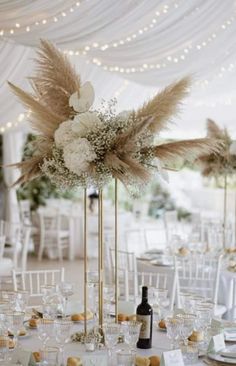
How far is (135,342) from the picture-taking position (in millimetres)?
3182

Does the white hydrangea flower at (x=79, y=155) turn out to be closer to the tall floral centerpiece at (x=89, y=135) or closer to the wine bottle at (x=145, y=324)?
the tall floral centerpiece at (x=89, y=135)

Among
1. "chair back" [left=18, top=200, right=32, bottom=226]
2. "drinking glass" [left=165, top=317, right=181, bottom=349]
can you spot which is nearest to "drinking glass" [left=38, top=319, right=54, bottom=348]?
"drinking glass" [left=165, top=317, right=181, bottom=349]

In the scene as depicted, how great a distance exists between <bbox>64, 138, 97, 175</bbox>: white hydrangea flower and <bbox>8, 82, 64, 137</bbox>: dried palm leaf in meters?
0.20

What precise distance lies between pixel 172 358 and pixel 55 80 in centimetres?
145

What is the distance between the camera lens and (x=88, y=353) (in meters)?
3.24

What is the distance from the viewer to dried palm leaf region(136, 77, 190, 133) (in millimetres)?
3258

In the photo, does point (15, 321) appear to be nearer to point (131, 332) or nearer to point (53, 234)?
point (131, 332)

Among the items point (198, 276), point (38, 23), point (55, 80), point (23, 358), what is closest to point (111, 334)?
point (23, 358)

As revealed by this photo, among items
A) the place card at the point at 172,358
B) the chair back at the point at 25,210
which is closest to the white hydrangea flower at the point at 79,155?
the place card at the point at 172,358

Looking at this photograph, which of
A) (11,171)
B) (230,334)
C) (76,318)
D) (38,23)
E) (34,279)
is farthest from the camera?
(11,171)

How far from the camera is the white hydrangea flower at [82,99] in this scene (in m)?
3.29

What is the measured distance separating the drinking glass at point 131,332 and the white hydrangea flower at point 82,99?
1.05 meters

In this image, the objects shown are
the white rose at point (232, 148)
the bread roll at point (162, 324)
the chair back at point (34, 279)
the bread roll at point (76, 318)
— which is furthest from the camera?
the white rose at point (232, 148)

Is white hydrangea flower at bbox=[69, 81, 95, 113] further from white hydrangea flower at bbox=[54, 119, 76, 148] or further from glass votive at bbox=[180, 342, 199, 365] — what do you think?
glass votive at bbox=[180, 342, 199, 365]
